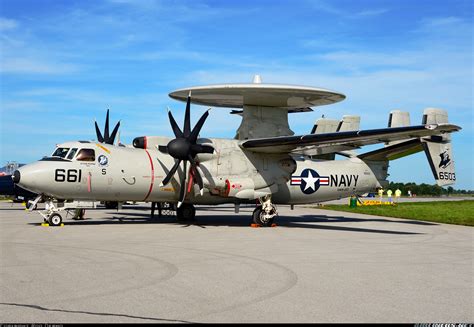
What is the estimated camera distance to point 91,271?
10570 mm

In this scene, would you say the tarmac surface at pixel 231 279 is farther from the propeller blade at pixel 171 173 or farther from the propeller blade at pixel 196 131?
the propeller blade at pixel 196 131

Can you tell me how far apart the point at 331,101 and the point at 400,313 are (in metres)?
19.1

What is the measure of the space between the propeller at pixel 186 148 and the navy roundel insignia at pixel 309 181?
5697 mm

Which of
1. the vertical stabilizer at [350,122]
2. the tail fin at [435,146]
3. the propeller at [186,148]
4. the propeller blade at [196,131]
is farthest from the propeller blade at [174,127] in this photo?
the vertical stabilizer at [350,122]

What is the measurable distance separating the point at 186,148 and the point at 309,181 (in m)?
8.05

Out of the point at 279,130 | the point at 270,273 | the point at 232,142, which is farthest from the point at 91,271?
the point at 279,130

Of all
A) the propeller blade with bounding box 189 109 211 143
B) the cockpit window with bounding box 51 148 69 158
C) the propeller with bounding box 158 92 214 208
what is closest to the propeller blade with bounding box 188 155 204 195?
the propeller with bounding box 158 92 214 208

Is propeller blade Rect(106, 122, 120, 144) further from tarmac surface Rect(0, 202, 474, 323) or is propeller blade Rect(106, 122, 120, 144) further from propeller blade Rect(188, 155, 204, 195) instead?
tarmac surface Rect(0, 202, 474, 323)

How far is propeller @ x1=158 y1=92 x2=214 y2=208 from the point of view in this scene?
21.8 meters

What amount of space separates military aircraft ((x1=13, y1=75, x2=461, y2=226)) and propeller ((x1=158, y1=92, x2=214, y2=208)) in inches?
1.7

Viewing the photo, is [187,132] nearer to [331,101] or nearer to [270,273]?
[331,101]

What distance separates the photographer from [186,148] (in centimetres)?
2183

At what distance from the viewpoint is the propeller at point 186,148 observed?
21.8 meters

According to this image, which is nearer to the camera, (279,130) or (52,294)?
(52,294)
